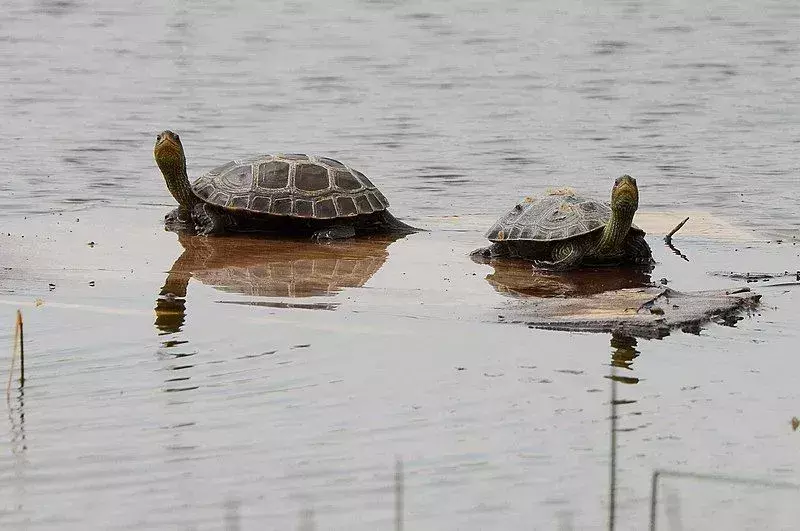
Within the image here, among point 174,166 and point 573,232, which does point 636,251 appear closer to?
point 573,232

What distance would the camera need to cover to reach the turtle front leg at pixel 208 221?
9656 millimetres

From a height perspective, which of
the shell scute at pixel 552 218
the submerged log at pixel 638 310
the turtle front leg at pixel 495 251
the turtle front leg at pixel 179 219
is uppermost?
the shell scute at pixel 552 218

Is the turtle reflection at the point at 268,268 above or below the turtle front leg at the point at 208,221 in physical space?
below

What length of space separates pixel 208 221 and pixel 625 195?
2997mm

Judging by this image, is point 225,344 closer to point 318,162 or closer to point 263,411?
point 263,411

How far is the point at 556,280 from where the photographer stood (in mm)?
8250

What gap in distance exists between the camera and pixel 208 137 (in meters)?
14.7

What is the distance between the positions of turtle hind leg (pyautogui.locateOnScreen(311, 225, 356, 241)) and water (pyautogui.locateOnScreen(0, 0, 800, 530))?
0.28m

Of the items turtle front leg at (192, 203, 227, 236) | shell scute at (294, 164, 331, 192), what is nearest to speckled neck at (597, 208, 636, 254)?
shell scute at (294, 164, 331, 192)

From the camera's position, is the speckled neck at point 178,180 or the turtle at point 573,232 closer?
the turtle at point 573,232

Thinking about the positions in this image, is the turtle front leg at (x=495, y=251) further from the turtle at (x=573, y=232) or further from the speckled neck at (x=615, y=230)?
the speckled neck at (x=615, y=230)

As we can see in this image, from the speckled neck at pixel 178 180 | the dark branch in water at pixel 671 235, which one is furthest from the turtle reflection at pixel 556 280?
the speckled neck at pixel 178 180

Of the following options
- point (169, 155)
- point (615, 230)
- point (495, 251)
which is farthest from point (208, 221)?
point (615, 230)

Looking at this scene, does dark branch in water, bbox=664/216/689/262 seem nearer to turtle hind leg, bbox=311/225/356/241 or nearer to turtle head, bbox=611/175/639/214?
turtle head, bbox=611/175/639/214
